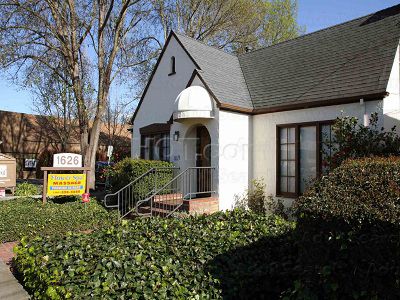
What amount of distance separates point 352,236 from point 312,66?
9683mm

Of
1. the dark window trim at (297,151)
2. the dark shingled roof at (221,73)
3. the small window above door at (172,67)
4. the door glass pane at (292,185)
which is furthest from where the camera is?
the small window above door at (172,67)

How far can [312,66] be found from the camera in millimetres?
11875

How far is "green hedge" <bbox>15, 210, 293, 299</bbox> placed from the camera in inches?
159

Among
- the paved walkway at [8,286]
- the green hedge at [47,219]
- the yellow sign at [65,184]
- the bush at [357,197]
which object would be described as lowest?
the paved walkway at [8,286]

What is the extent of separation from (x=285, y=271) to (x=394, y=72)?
24.9ft

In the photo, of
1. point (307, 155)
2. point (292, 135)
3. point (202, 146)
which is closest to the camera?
point (307, 155)

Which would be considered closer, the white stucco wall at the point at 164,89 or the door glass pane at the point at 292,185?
the door glass pane at the point at 292,185

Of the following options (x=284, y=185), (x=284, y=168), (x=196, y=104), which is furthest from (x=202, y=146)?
(x=284, y=185)

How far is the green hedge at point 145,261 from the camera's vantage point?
4.04 metres

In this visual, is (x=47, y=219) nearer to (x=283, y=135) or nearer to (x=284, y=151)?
(x=284, y=151)

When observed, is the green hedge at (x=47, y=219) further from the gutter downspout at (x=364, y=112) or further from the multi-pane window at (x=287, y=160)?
the gutter downspout at (x=364, y=112)

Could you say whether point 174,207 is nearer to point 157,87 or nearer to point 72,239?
point 72,239

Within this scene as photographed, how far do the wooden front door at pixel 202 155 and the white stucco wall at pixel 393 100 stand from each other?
5969 mm

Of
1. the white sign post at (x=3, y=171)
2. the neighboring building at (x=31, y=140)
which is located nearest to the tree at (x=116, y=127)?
the neighboring building at (x=31, y=140)
